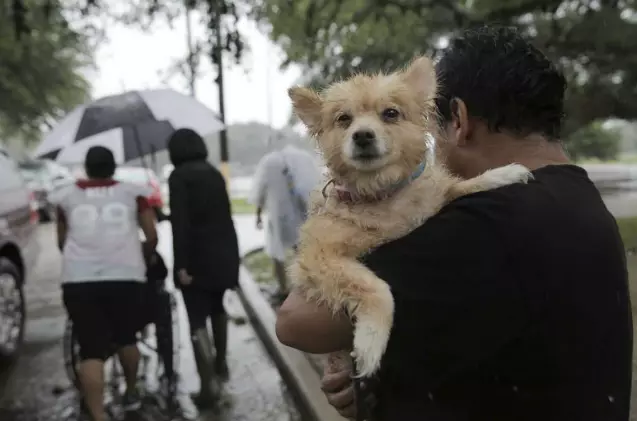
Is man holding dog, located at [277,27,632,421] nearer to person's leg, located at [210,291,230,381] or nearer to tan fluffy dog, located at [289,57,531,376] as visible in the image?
tan fluffy dog, located at [289,57,531,376]

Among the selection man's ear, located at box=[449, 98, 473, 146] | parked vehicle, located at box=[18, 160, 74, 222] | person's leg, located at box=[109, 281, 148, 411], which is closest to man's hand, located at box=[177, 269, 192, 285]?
person's leg, located at box=[109, 281, 148, 411]

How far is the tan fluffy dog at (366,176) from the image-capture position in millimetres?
1616

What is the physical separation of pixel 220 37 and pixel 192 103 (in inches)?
28.7

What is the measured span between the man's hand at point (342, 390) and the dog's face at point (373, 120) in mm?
544

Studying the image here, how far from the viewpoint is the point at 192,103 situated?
6.48 meters

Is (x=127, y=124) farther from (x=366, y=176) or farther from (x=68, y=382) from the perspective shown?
(x=366, y=176)

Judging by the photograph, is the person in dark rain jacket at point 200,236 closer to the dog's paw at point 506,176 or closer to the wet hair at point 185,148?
the wet hair at point 185,148

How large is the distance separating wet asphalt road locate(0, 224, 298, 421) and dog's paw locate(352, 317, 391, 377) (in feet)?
12.6

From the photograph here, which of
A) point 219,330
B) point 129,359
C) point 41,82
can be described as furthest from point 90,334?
point 41,82

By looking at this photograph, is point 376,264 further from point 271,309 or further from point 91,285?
point 271,309

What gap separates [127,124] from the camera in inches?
239

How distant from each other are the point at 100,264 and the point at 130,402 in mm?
1432

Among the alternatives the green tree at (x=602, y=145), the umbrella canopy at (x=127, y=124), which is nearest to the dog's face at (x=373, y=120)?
the umbrella canopy at (x=127, y=124)

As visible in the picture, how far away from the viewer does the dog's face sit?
1.66 metres
